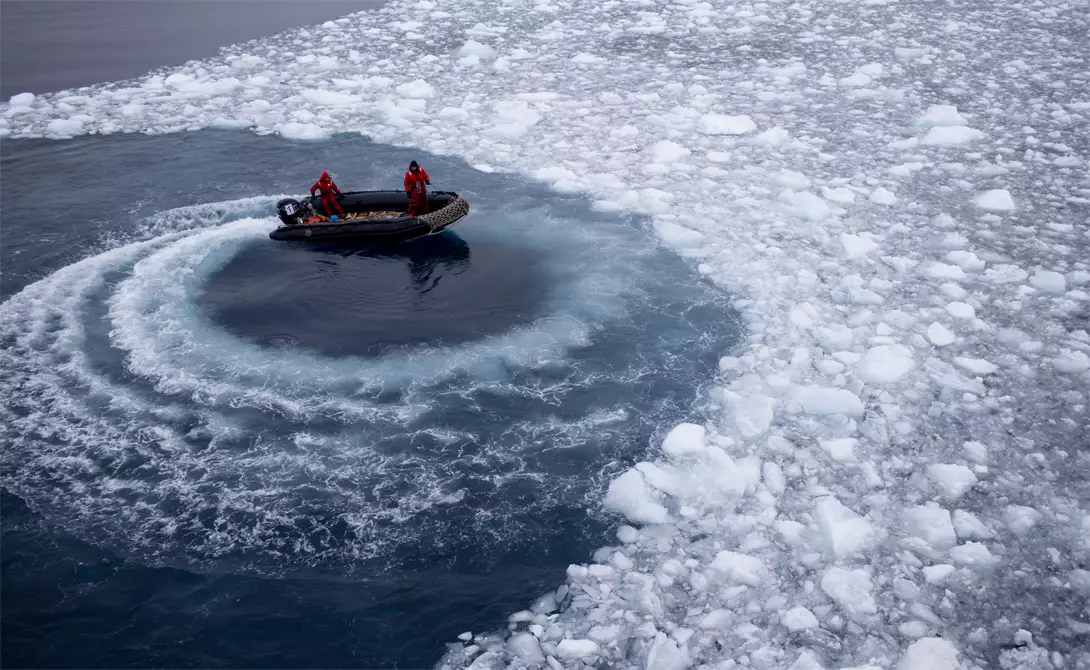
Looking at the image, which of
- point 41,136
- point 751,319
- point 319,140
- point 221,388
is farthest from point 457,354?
point 41,136

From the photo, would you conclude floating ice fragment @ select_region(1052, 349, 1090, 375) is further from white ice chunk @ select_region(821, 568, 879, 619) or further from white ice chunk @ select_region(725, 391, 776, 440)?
white ice chunk @ select_region(821, 568, 879, 619)

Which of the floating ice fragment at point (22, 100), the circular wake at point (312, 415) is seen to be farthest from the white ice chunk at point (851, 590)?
the floating ice fragment at point (22, 100)

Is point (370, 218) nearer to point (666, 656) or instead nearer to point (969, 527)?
point (666, 656)

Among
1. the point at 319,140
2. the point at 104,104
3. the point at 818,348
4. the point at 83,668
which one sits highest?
the point at 104,104

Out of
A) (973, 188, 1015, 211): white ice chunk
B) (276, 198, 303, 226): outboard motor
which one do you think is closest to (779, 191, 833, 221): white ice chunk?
(973, 188, 1015, 211): white ice chunk

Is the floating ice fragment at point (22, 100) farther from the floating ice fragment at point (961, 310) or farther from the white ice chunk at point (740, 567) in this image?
the floating ice fragment at point (961, 310)

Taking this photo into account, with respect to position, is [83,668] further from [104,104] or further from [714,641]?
[104,104]

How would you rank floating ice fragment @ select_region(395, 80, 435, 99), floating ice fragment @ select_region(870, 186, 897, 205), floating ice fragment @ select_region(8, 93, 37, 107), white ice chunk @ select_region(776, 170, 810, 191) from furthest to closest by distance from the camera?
floating ice fragment @ select_region(395, 80, 435, 99) → floating ice fragment @ select_region(8, 93, 37, 107) → white ice chunk @ select_region(776, 170, 810, 191) → floating ice fragment @ select_region(870, 186, 897, 205)
